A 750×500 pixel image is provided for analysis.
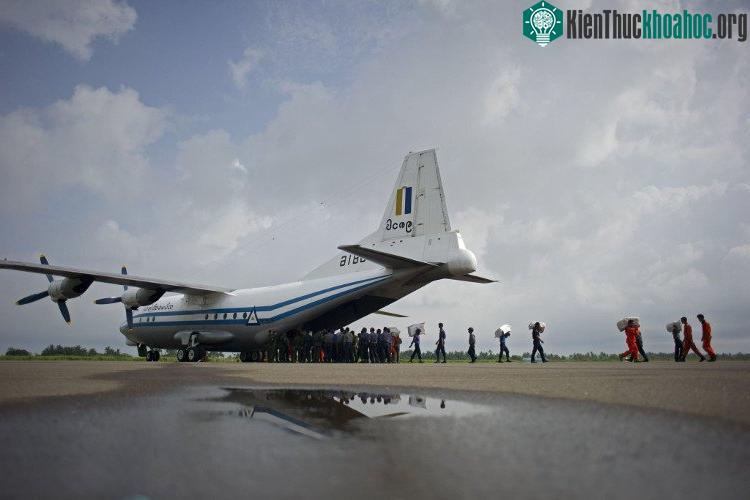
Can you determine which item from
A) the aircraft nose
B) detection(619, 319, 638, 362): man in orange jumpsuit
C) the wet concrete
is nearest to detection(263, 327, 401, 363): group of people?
the aircraft nose

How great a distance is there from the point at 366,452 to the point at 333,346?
847 inches

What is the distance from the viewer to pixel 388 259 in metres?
16.2

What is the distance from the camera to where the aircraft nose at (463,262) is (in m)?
16.7

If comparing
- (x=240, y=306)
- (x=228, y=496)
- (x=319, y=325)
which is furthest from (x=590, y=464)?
(x=240, y=306)

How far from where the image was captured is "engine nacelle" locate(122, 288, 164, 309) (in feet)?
73.2

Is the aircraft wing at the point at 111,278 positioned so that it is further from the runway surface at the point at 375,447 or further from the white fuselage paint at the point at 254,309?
the runway surface at the point at 375,447

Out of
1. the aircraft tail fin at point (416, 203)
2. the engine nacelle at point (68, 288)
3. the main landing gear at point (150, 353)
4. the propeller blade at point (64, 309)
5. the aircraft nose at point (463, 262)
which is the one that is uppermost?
the aircraft tail fin at point (416, 203)

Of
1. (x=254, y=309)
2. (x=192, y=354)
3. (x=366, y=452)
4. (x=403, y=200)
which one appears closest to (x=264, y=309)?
(x=254, y=309)

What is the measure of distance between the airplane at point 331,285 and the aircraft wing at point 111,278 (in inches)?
1.4

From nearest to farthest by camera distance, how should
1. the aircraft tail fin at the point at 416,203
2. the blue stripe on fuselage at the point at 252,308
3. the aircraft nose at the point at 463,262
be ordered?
the aircraft nose at the point at 463,262
the aircraft tail fin at the point at 416,203
the blue stripe on fuselage at the point at 252,308

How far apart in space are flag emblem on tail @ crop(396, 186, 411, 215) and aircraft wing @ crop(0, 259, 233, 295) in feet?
30.7

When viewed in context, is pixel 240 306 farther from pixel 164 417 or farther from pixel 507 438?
pixel 507 438

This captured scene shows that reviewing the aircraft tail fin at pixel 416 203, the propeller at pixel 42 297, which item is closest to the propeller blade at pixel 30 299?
the propeller at pixel 42 297

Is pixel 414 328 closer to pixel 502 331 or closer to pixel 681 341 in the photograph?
pixel 502 331
